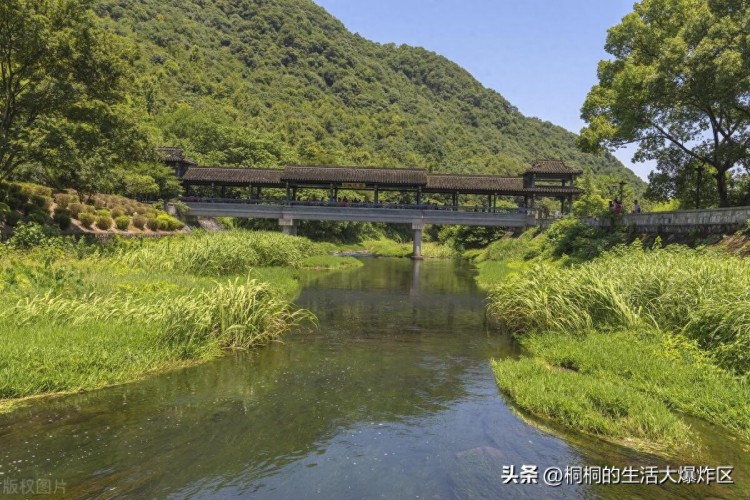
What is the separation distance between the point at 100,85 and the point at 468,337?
20672 mm

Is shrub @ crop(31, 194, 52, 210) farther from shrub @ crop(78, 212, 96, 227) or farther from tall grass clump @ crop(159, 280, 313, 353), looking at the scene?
tall grass clump @ crop(159, 280, 313, 353)

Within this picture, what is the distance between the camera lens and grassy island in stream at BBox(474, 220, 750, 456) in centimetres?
779

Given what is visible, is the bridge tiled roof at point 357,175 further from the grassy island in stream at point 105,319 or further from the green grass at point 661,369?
the green grass at point 661,369

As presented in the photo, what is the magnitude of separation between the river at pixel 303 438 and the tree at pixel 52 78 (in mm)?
16108

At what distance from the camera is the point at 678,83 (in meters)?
21.6

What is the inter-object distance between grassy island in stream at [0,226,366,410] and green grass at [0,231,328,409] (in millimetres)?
20

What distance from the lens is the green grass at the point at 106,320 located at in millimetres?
8695

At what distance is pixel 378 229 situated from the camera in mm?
77000

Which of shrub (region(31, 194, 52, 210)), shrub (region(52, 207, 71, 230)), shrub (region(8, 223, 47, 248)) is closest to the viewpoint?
shrub (region(8, 223, 47, 248))

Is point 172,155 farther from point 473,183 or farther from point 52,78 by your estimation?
point 473,183

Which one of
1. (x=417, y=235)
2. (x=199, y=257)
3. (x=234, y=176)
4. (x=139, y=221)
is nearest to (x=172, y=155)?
(x=234, y=176)

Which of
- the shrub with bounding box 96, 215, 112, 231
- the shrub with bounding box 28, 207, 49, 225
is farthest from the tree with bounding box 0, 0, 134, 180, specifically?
the shrub with bounding box 96, 215, 112, 231

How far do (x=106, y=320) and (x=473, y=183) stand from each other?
1607 inches

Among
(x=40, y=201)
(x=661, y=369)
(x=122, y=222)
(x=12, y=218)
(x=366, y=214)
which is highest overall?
(x=366, y=214)
